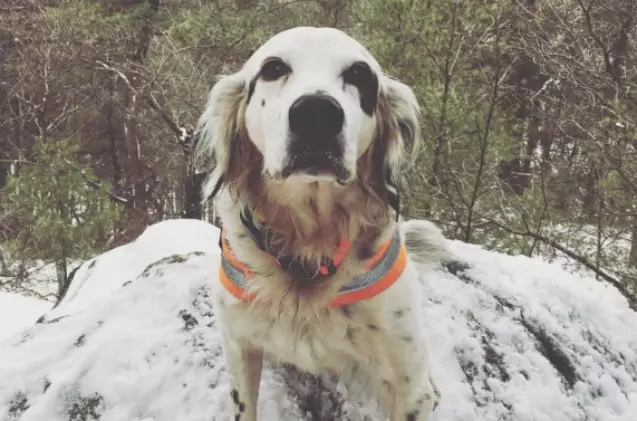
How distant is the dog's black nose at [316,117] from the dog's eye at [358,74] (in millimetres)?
278

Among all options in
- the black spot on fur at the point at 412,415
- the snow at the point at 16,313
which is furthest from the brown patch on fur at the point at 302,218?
the snow at the point at 16,313

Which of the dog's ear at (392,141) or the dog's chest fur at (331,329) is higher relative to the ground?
the dog's ear at (392,141)

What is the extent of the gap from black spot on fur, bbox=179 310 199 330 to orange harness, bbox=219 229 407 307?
80 cm

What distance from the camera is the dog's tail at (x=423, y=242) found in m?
2.63

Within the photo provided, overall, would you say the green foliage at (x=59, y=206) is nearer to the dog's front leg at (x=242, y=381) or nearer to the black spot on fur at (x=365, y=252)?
the dog's front leg at (x=242, y=381)

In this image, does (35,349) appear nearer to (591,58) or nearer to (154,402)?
(154,402)

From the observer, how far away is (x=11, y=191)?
10.2 metres

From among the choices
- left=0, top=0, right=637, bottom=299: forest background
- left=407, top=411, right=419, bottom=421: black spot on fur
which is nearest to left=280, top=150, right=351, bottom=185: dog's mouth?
left=407, top=411, right=419, bottom=421: black spot on fur

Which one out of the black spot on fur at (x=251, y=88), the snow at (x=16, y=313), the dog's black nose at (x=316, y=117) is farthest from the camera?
the snow at (x=16, y=313)

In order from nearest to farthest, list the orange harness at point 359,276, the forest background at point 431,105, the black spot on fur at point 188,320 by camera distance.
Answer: the orange harness at point 359,276, the black spot on fur at point 188,320, the forest background at point 431,105

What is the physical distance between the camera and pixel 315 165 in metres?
1.54

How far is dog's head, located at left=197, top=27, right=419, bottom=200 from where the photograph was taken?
1.52 m

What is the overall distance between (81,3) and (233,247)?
442 inches

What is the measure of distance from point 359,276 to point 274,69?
77 centimetres
